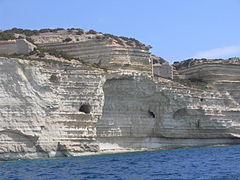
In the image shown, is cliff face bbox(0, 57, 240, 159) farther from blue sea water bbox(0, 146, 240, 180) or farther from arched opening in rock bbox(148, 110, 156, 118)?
blue sea water bbox(0, 146, 240, 180)

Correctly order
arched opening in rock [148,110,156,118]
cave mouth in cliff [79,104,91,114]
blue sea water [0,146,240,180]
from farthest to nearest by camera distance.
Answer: arched opening in rock [148,110,156,118] < cave mouth in cliff [79,104,91,114] < blue sea water [0,146,240,180]

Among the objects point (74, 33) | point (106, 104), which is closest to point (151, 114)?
point (106, 104)

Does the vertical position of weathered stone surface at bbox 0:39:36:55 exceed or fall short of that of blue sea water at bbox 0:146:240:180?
it exceeds it

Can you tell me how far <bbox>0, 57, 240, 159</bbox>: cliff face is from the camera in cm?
2694

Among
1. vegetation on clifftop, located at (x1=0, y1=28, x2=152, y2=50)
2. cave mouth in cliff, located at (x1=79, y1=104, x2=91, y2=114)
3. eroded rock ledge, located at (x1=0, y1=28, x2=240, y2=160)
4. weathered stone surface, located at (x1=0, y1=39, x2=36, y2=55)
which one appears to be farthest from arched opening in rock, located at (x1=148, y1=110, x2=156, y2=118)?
weathered stone surface, located at (x1=0, y1=39, x2=36, y2=55)

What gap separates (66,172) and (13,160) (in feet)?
26.5

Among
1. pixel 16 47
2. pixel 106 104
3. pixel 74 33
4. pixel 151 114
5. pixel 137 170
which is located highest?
Answer: pixel 74 33

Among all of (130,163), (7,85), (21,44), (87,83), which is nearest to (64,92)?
(87,83)

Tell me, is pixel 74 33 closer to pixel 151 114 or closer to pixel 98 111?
pixel 151 114

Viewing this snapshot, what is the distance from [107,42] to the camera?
35.3 m

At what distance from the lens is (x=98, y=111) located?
29844 mm

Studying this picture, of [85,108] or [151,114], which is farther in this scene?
[151,114]

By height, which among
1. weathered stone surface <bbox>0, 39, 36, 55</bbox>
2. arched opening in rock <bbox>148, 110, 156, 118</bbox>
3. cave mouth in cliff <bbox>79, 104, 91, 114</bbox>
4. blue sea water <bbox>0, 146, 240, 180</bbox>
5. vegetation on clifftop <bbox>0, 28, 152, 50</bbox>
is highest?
vegetation on clifftop <bbox>0, 28, 152, 50</bbox>

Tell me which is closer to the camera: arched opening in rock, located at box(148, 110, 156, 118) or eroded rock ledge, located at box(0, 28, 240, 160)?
eroded rock ledge, located at box(0, 28, 240, 160)
